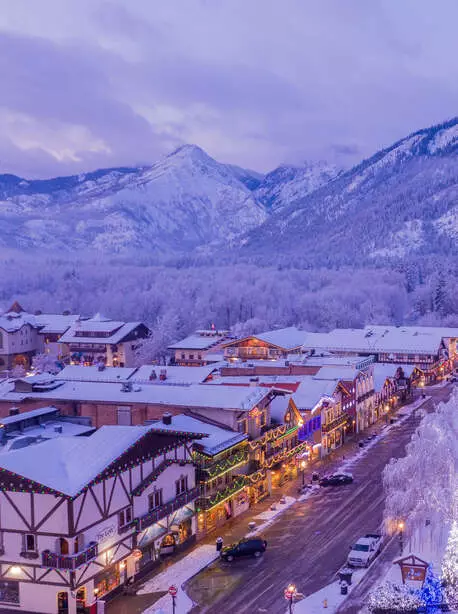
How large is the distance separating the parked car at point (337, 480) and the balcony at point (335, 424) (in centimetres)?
1030

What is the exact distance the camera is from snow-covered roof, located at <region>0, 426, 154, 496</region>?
121 feet

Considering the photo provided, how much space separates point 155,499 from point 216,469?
21.8ft

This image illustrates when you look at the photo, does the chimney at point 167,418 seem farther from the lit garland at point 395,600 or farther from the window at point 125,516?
the lit garland at point 395,600

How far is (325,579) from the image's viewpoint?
1633 inches

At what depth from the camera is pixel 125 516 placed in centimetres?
4094

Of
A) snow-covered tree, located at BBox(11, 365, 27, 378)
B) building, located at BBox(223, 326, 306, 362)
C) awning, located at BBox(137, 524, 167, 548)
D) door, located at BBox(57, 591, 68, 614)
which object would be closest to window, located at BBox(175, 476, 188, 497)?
awning, located at BBox(137, 524, 167, 548)

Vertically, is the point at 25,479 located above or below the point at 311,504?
above

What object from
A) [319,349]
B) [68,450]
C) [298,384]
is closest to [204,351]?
[319,349]

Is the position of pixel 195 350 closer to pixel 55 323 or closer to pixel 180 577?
pixel 55 323

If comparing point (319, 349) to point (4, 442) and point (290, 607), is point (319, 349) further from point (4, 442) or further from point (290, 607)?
point (290, 607)

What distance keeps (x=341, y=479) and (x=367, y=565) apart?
56.6 feet

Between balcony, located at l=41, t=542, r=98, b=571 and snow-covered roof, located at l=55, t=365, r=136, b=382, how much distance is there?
38.2 metres

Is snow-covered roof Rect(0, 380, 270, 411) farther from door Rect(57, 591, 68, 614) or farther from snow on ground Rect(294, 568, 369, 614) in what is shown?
door Rect(57, 591, 68, 614)

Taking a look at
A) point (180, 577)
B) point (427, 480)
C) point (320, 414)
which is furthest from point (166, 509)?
point (320, 414)
